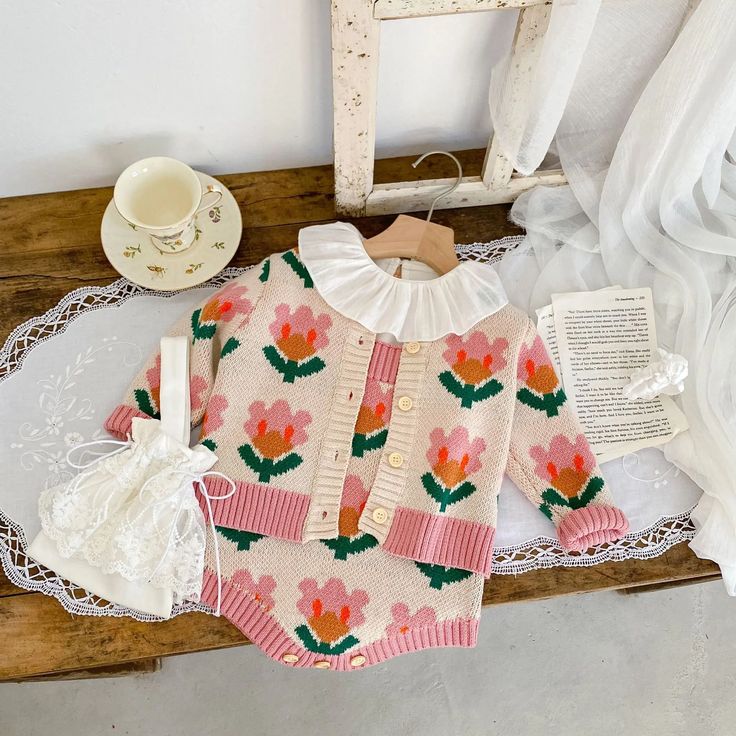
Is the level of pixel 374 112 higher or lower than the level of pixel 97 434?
higher

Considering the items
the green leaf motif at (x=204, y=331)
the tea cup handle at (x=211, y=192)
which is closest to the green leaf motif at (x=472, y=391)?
the green leaf motif at (x=204, y=331)

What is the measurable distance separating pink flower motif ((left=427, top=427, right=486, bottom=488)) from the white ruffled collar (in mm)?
122

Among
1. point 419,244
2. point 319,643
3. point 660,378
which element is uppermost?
point 419,244

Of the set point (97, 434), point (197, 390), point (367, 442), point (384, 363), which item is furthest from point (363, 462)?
point (97, 434)

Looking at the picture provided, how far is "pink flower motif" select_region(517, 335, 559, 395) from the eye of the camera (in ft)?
2.75

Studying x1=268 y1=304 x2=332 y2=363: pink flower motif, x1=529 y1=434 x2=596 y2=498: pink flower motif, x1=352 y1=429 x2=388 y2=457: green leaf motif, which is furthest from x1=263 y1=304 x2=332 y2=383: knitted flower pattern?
x1=529 y1=434 x2=596 y2=498: pink flower motif

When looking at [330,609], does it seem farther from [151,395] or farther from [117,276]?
[117,276]

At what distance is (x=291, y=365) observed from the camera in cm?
84

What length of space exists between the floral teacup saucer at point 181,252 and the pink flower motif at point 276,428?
220 mm

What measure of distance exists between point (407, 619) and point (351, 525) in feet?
0.42

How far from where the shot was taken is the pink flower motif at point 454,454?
2.65 feet

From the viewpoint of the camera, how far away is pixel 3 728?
47.9 inches

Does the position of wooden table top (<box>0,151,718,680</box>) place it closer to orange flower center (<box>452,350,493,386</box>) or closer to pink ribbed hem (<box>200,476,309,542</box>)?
pink ribbed hem (<box>200,476,309,542</box>)

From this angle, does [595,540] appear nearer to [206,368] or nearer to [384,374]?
[384,374]
